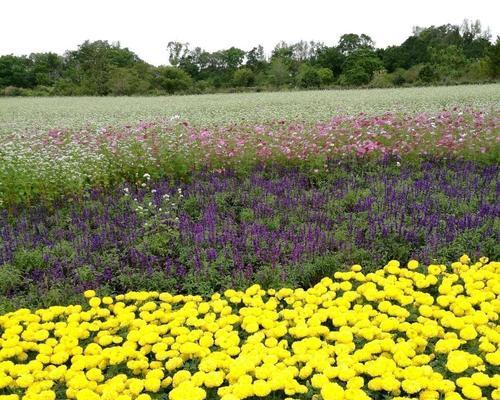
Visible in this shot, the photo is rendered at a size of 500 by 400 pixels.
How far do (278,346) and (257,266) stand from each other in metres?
1.91

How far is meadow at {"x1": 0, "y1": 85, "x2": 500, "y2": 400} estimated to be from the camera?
305cm

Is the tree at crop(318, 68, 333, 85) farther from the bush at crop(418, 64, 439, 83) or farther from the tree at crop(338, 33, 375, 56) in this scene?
the tree at crop(338, 33, 375, 56)

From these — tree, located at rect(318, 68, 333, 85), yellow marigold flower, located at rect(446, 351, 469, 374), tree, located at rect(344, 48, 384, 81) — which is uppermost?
tree, located at rect(344, 48, 384, 81)

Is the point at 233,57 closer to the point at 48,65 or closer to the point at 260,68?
the point at 260,68

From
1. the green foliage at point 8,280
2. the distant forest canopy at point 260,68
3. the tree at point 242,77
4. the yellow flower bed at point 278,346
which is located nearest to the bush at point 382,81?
the distant forest canopy at point 260,68

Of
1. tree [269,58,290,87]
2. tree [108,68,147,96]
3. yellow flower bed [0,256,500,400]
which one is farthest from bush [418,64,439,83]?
yellow flower bed [0,256,500,400]

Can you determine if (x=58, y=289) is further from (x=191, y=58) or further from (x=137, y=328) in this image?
(x=191, y=58)

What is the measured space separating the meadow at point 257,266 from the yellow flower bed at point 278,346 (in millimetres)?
13

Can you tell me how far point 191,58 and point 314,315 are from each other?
71128 mm

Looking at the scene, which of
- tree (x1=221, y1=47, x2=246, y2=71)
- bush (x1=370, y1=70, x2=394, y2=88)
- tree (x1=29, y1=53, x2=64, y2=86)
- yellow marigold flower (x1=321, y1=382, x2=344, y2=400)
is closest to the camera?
yellow marigold flower (x1=321, y1=382, x2=344, y2=400)

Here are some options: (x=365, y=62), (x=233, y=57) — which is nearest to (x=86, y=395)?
(x=365, y=62)

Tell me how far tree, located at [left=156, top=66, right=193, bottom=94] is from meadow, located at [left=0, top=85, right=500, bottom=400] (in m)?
41.4

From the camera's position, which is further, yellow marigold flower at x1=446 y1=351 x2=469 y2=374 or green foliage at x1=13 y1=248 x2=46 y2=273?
green foliage at x1=13 y1=248 x2=46 y2=273

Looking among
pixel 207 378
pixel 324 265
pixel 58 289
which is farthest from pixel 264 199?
pixel 207 378
